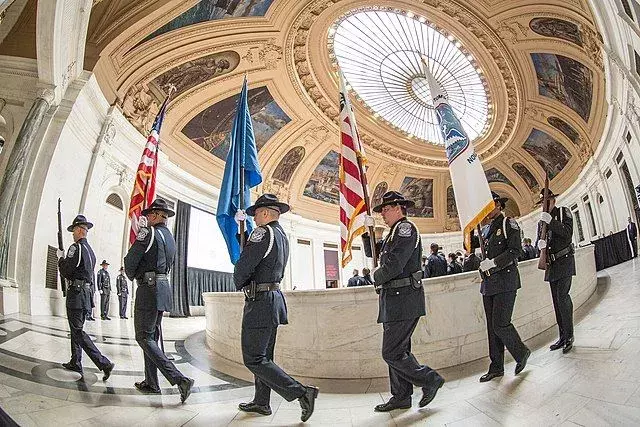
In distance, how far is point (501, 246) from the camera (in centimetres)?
355

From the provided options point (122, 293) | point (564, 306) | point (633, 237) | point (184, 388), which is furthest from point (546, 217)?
point (633, 237)

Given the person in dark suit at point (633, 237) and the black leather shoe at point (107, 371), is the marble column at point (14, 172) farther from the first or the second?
the person in dark suit at point (633, 237)

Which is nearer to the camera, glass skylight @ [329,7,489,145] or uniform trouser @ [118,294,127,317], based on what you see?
uniform trouser @ [118,294,127,317]

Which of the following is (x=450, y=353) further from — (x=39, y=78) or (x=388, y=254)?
(x=39, y=78)

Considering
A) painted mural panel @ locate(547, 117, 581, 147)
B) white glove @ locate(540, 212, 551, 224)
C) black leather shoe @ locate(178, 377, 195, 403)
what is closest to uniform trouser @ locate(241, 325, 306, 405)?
black leather shoe @ locate(178, 377, 195, 403)

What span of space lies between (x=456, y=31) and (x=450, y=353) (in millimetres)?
14870

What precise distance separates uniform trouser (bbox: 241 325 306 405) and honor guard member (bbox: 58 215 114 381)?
1.67m

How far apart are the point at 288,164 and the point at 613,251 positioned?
582 inches

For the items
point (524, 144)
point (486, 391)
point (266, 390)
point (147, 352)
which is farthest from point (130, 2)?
point (524, 144)

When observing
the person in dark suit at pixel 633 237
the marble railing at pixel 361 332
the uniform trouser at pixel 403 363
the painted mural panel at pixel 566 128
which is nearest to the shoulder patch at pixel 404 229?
the uniform trouser at pixel 403 363

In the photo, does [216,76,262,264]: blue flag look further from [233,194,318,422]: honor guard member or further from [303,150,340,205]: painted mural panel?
[303,150,340,205]: painted mural panel

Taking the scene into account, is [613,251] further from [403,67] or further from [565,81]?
[403,67]

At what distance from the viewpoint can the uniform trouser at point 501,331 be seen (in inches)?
126

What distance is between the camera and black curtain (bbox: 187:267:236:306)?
46.4ft
